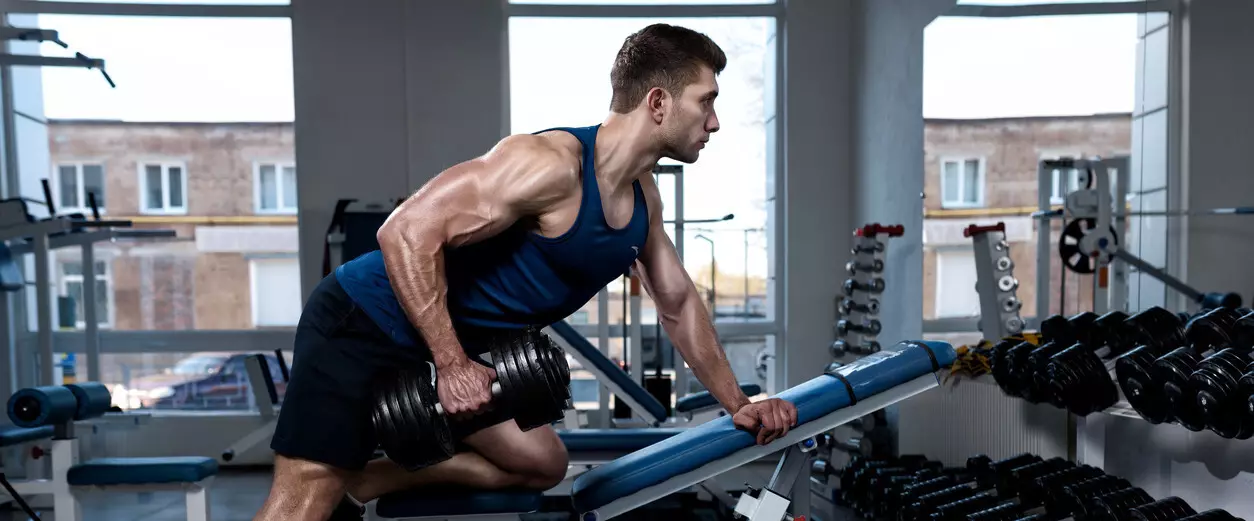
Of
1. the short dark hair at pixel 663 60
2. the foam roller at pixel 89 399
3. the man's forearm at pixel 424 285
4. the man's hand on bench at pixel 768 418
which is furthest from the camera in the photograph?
the foam roller at pixel 89 399

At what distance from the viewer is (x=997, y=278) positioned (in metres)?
3.27

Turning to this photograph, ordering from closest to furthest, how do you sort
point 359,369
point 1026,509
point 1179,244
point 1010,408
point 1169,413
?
point 359,369
point 1169,413
point 1026,509
point 1179,244
point 1010,408

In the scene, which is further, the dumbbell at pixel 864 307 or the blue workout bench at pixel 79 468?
the dumbbell at pixel 864 307

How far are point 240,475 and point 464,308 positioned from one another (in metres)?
3.52

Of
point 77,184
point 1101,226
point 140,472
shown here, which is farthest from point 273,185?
point 1101,226

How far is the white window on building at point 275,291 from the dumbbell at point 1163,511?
163 inches

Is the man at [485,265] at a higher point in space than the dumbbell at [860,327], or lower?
higher

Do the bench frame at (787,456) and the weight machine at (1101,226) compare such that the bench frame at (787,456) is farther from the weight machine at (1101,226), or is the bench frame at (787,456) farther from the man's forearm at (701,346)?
the weight machine at (1101,226)

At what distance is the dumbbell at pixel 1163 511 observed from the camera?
196 centimetres

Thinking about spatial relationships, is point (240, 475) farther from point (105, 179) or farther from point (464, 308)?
point (464, 308)

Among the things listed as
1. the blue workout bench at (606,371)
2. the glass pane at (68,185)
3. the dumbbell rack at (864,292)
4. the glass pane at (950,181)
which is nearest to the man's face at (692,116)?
the blue workout bench at (606,371)

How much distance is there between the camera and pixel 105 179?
189 inches

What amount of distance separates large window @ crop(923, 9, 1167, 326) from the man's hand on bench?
7.01ft

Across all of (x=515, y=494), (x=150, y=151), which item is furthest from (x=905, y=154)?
(x=150, y=151)
